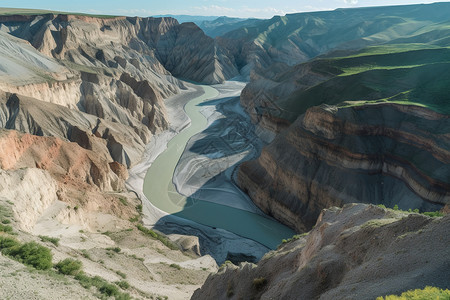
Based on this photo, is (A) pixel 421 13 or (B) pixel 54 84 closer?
(B) pixel 54 84

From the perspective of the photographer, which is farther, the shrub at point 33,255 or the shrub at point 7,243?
the shrub at point 7,243

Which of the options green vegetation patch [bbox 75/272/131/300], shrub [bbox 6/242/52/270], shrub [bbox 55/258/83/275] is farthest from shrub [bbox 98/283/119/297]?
shrub [bbox 6/242/52/270]

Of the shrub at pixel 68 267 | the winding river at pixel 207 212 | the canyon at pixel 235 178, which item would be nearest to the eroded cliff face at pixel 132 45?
the canyon at pixel 235 178

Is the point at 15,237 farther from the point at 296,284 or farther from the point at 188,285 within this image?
the point at 296,284

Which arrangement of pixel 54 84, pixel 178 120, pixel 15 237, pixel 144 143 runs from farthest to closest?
pixel 178 120, pixel 144 143, pixel 54 84, pixel 15 237

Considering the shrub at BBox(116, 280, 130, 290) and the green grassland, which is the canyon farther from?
the green grassland

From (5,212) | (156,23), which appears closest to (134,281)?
(5,212)

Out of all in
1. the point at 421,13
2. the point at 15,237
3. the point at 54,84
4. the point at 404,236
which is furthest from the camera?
the point at 421,13

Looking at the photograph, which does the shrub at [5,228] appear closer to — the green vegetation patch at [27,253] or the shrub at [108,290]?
the green vegetation patch at [27,253]
